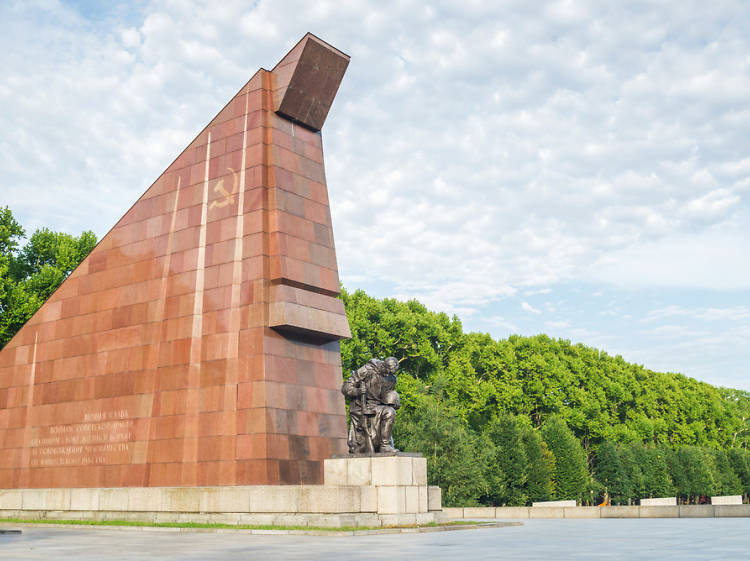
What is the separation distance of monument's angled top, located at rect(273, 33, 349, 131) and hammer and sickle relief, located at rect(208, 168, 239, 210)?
2693mm

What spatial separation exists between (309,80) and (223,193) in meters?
4.67

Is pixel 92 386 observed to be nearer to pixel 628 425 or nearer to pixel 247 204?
pixel 247 204

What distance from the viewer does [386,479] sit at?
59.6 ft

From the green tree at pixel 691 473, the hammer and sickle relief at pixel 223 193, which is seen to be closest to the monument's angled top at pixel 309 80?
the hammer and sickle relief at pixel 223 193

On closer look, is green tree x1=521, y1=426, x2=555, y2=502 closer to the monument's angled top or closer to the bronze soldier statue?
the bronze soldier statue

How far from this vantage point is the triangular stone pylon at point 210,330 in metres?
21.0

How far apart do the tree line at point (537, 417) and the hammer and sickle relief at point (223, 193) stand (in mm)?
16449

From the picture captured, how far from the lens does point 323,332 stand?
72.3 feet

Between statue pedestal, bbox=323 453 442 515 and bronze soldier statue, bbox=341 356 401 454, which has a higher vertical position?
bronze soldier statue, bbox=341 356 401 454

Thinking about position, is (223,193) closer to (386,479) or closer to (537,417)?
(386,479)

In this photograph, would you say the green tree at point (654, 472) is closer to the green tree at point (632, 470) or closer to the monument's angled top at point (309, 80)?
the green tree at point (632, 470)

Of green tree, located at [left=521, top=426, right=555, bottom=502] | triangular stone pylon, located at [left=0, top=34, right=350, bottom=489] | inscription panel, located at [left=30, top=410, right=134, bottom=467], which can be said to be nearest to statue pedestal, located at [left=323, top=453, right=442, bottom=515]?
triangular stone pylon, located at [left=0, top=34, right=350, bottom=489]

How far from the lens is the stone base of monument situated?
17453mm

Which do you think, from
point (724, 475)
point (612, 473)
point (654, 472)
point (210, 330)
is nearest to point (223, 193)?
point (210, 330)
